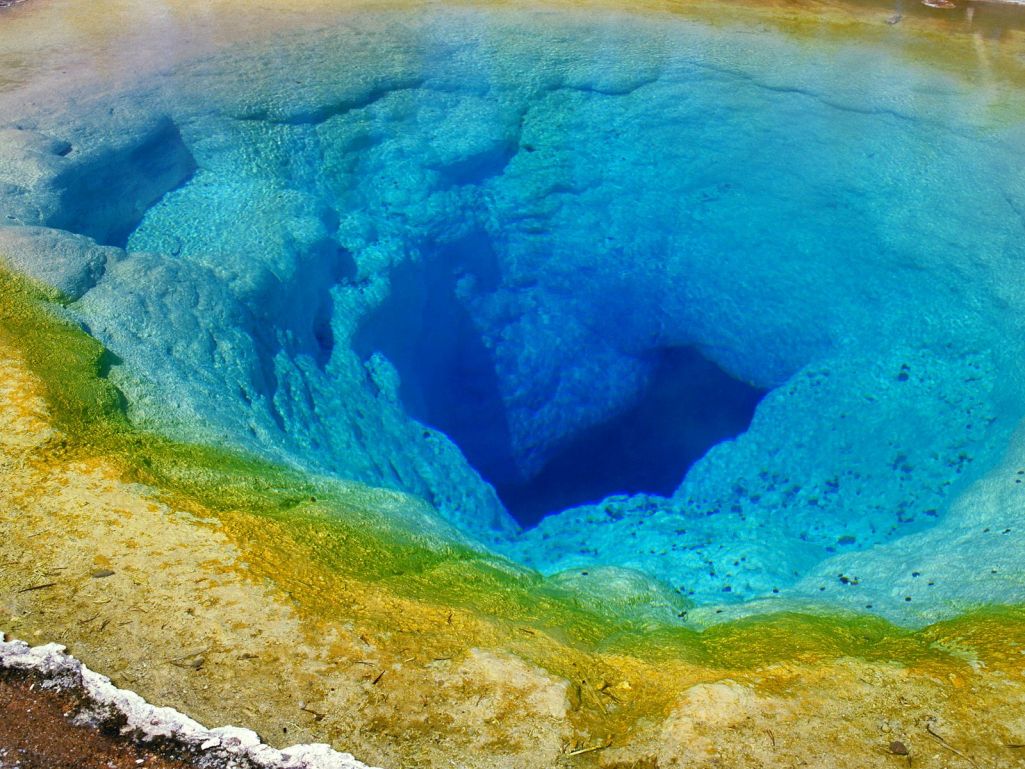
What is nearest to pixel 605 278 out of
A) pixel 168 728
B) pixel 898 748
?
pixel 898 748

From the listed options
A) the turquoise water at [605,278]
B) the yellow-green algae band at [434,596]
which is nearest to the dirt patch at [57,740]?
the yellow-green algae band at [434,596]

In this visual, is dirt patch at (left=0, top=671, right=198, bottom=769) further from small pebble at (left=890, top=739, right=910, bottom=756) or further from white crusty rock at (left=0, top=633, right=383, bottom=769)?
small pebble at (left=890, top=739, right=910, bottom=756)

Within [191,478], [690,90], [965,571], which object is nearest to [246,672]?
[191,478]

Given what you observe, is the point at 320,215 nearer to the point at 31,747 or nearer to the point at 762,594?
the point at 762,594

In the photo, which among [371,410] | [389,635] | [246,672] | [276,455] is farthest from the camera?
[371,410]

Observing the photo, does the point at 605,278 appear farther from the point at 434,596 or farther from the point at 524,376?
the point at 434,596

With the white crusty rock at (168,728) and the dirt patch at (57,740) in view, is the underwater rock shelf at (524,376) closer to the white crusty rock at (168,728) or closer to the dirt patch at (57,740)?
the white crusty rock at (168,728)
